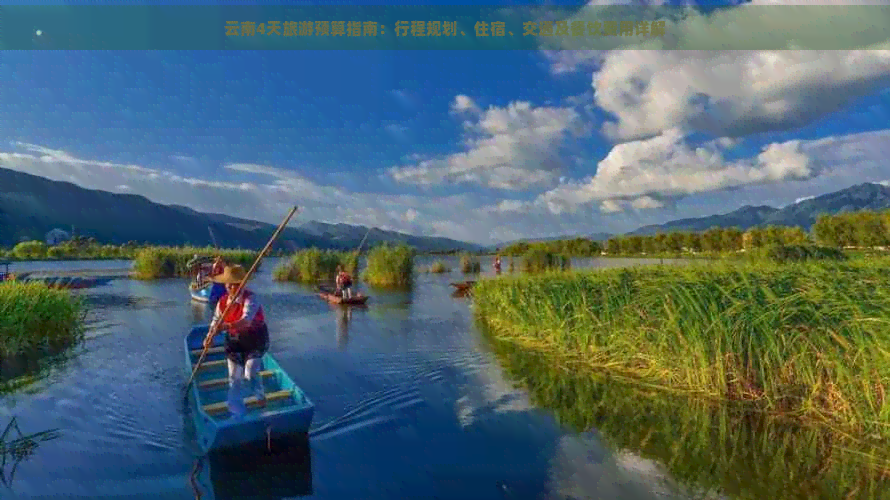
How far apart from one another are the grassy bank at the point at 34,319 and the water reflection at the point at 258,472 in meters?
11.2

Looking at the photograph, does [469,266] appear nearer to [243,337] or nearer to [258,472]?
[243,337]

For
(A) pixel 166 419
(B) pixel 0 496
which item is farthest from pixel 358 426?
(B) pixel 0 496

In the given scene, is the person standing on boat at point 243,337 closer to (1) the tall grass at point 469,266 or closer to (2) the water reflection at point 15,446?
(2) the water reflection at point 15,446

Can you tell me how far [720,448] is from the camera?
28.5ft

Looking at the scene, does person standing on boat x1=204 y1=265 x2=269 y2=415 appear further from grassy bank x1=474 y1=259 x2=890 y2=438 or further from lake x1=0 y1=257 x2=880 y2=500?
grassy bank x1=474 y1=259 x2=890 y2=438

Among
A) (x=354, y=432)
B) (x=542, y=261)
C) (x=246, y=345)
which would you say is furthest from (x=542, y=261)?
(x=246, y=345)

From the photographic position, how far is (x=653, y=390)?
11688 mm

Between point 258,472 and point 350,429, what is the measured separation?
2.18 metres

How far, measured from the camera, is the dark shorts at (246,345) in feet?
28.5

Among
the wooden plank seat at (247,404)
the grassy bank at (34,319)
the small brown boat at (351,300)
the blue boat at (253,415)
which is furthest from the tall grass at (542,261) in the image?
the wooden plank seat at (247,404)

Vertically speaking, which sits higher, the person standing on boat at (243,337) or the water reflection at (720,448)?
the person standing on boat at (243,337)

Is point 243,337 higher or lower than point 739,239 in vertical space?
lower

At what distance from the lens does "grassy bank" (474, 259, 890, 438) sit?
866 centimetres

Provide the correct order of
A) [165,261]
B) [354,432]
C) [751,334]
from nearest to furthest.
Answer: [354,432] < [751,334] < [165,261]
